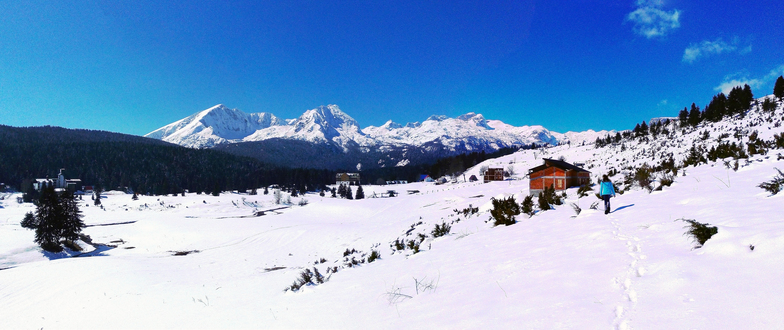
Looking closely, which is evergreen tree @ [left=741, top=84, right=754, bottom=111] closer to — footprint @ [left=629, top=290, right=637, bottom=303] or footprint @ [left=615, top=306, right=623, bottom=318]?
footprint @ [left=629, top=290, right=637, bottom=303]

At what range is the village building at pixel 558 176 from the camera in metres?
33.0

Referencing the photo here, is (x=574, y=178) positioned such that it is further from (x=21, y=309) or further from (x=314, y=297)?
(x=21, y=309)

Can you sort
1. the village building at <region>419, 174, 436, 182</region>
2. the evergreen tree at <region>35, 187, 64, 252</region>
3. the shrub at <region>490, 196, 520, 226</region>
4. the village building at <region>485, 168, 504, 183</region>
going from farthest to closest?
the village building at <region>419, 174, 436, 182</region> → the village building at <region>485, 168, 504, 183</region> → the evergreen tree at <region>35, 187, 64, 252</region> → the shrub at <region>490, 196, 520, 226</region>

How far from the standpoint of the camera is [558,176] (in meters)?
33.6

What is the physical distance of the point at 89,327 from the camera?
754 centimetres

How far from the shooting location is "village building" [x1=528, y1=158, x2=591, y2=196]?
108ft

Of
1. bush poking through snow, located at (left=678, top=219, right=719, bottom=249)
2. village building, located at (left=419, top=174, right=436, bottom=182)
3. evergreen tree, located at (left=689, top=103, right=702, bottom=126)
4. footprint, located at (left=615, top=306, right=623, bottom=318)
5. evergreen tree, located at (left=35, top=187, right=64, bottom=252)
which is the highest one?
evergreen tree, located at (left=689, top=103, right=702, bottom=126)

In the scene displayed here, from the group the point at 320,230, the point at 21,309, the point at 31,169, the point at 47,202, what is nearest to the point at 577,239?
the point at 21,309

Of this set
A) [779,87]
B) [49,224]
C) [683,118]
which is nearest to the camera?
[49,224]

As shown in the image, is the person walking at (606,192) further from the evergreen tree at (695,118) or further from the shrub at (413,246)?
the evergreen tree at (695,118)

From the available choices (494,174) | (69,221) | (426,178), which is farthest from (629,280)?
(426,178)

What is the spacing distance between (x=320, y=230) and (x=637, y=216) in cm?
2972

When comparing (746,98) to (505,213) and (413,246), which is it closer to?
(505,213)

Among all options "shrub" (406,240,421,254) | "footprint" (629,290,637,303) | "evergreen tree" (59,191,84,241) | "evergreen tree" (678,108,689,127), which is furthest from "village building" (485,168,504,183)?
"footprint" (629,290,637,303)
